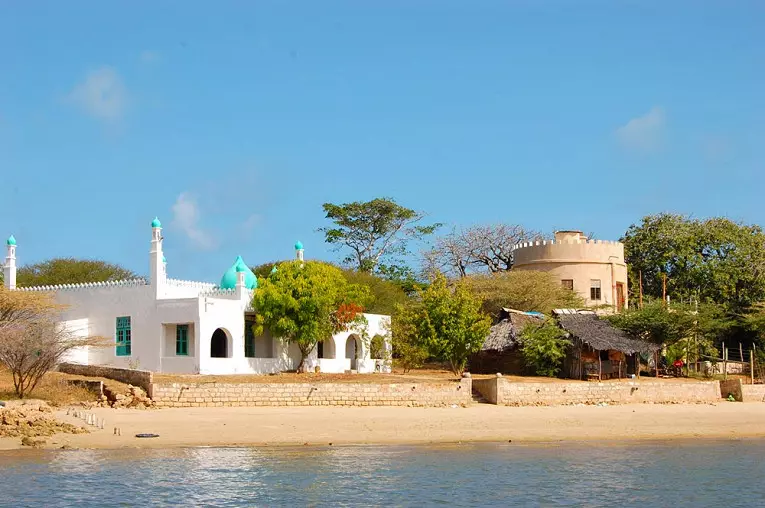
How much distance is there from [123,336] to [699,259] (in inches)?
1263

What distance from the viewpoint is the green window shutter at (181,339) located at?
33.7 meters

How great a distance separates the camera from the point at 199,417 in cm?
2497

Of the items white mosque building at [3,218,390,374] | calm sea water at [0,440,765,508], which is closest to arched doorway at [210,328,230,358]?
white mosque building at [3,218,390,374]

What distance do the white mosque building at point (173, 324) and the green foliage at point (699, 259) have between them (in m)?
23.3

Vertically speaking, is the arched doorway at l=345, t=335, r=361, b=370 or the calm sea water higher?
the arched doorway at l=345, t=335, r=361, b=370

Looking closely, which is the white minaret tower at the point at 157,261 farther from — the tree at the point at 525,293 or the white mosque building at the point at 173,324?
the tree at the point at 525,293

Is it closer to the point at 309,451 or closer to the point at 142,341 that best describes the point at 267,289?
the point at 142,341

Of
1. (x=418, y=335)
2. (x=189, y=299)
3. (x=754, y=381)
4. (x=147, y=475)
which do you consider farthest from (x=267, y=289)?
(x=754, y=381)

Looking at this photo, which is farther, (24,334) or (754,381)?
(754,381)

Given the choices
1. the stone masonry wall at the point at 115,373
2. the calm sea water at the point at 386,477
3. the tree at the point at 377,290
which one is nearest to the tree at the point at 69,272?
the tree at the point at 377,290

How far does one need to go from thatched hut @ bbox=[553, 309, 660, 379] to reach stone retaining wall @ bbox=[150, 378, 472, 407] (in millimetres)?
7044

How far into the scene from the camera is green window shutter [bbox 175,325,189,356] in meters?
33.7

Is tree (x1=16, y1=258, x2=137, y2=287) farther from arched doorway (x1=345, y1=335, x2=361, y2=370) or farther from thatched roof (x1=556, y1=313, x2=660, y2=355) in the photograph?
thatched roof (x1=556, y1=313, x2=660, y2=355)

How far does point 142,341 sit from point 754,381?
912 inches
